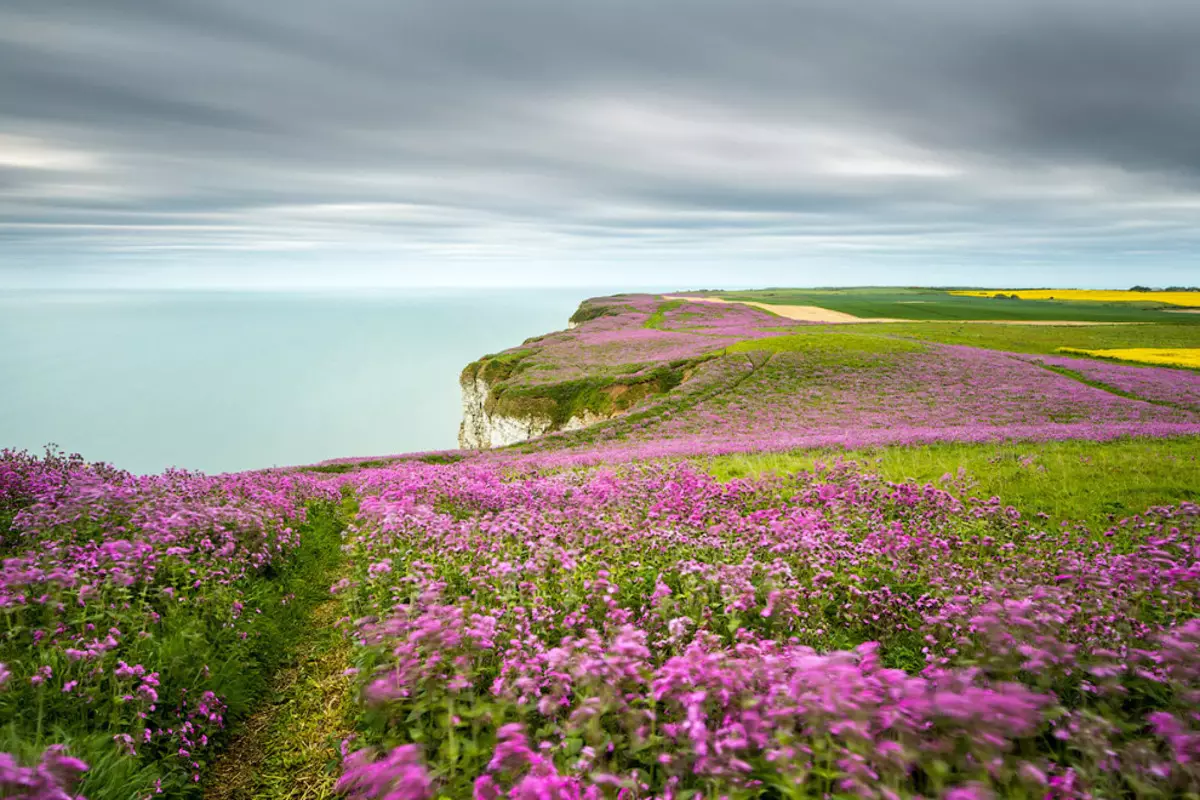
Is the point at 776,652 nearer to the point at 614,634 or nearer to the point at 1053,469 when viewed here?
the point at 614,634

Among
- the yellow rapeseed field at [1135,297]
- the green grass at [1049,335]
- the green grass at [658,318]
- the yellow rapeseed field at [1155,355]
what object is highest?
the yellow rapeseed field at [1135,297]

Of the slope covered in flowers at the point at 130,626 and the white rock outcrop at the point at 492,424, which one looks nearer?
the slope covered in flowers at the point at 130,626

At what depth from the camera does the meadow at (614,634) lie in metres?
3.20

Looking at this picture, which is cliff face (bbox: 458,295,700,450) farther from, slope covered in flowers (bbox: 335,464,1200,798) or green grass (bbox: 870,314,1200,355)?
green grass (bbox: 870,314,1200,355)

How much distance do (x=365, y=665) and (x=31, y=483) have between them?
37.8ft

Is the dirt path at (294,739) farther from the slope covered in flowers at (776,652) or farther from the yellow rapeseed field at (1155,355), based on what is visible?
the yellow rapeseed field at (1155,355)

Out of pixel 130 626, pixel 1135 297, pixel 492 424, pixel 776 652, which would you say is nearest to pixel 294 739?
pixel 130 626

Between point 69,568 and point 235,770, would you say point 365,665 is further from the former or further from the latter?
point 69,568

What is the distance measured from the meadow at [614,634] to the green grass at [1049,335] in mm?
63851

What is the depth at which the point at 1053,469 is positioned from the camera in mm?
14453

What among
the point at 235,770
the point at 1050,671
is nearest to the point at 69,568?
the point at 235,770

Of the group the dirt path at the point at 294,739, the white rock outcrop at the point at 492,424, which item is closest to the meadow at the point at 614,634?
the dirt path at the point at 294,739

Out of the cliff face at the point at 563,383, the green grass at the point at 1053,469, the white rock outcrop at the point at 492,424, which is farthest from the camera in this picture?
the cliff face at the point at 563,383

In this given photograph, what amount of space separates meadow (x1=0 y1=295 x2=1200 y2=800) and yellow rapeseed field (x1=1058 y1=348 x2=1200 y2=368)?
167 ft
